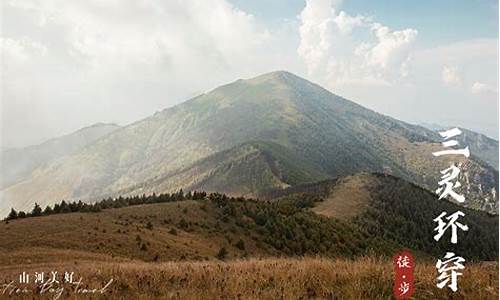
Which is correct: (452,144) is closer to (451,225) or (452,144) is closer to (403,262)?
(451,225)

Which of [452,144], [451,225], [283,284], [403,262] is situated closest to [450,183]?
[452,144]

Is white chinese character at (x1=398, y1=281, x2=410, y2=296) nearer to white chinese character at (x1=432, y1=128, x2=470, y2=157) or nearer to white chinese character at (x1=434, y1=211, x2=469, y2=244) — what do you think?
white chinese character at (x1=434, y1=211, x2=469, y2=244)

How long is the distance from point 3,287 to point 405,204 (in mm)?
178775

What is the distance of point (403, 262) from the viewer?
8.53m

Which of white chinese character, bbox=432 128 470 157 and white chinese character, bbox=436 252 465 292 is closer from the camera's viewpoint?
white chinese character, bbox=436 252 465 292

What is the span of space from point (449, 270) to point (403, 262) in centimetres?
83

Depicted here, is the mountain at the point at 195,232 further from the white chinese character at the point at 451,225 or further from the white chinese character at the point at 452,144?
the white chinese character at the point at 452,144

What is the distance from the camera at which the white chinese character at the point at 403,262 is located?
8424 mm

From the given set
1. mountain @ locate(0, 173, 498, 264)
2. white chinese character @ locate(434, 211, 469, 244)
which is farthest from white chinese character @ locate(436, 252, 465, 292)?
mountain @ locate(0, 173, 498, 264)

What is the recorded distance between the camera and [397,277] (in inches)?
328

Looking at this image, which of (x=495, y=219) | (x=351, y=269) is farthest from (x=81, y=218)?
(x=495, y=219)

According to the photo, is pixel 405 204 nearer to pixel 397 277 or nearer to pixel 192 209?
pixel 192 209

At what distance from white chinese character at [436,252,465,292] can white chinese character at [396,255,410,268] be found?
559 millimetres

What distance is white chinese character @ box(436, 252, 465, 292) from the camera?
8.15 metres
